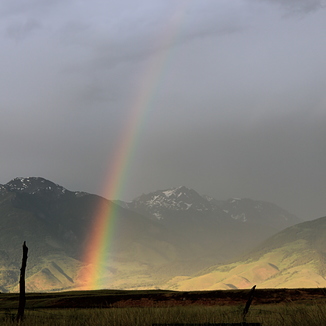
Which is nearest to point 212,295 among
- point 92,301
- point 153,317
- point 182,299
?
point 182,299

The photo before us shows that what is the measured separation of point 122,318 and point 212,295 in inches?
2187

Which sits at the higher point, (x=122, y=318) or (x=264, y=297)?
(x=122, y=318)

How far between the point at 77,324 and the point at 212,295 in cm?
5500

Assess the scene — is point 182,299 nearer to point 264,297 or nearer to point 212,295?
point 212,295

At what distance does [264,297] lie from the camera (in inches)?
2441

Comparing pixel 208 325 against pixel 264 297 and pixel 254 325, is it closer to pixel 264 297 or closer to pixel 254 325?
pixel 254 325

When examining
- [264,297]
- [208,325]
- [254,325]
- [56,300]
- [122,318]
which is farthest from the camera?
[56,300]

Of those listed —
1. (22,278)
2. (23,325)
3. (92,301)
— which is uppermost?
(22,278)

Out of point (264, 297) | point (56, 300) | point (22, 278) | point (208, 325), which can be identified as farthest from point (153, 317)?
point (56, 300)

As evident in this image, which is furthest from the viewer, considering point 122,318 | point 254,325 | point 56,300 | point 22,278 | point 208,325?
point 56,300

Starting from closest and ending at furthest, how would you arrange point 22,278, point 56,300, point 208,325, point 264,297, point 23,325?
1. point 208,325
2. point 23,325
3. point 22,278
4. point 264,297
5. point 56,300

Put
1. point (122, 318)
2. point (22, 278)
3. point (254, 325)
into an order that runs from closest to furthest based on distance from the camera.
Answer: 1. point (254, 325)
2. point (122, 318)
3. point (22, 278)

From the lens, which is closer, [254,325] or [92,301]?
[254,325]

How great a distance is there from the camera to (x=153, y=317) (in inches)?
696
